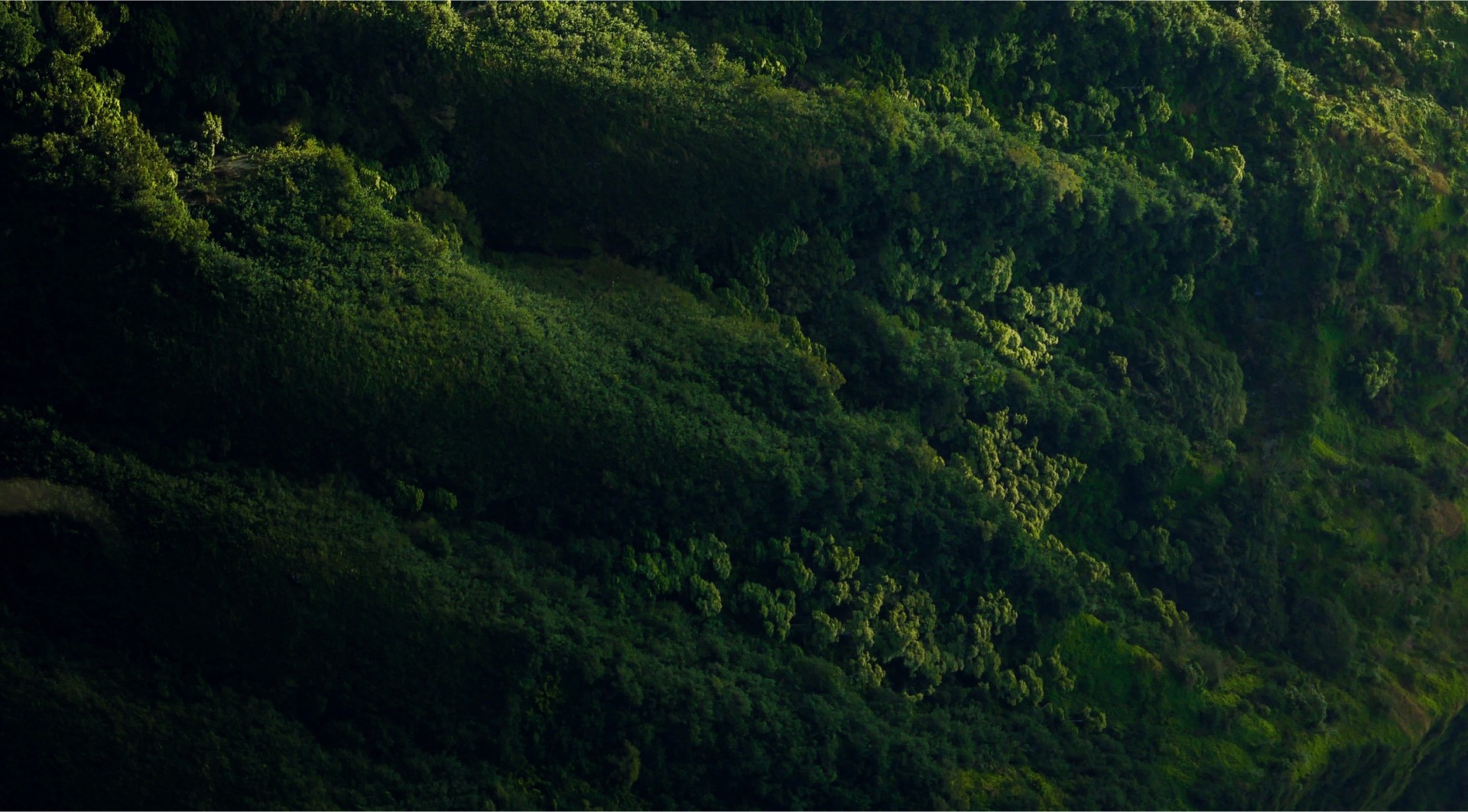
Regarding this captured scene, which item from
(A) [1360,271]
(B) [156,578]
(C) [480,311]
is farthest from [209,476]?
(A) [1360,271]

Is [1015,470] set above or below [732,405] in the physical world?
below

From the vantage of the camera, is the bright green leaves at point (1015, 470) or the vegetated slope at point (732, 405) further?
the bright green leaves at point (1015, 470)

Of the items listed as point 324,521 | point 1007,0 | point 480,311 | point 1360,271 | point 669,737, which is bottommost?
point 669,737

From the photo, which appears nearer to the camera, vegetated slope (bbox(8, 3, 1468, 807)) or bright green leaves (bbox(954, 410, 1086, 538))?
vegetated slope (bbox(8, 3, 1468, 807))

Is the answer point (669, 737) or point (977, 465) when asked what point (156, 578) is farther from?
point (977, 465)

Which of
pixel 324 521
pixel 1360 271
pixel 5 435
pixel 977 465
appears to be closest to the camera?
pixel 5 435

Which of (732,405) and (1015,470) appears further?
(1015,470)

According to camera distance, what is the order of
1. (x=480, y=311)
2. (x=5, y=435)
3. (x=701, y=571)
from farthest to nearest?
(x=701, y=571)
(x=480, y=311)
(x=5, y=435)

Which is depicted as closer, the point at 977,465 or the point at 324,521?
the point at 324,521
